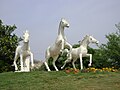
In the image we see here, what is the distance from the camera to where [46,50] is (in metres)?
14.0

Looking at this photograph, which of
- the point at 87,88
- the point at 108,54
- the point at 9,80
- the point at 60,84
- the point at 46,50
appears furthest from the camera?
the point at 108,54

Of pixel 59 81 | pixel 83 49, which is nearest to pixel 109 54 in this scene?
pixel 83 49

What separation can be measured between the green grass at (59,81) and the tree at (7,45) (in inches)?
333

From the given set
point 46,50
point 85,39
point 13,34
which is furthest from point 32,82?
point 13,34

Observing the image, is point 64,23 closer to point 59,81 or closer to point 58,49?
point 58,49

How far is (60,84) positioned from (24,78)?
1897mm

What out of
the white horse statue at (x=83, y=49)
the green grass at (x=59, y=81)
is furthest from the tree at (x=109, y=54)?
the green grass at (x=59, y=81)

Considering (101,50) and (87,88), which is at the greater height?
(101,50)

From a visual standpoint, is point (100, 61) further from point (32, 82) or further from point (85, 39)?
point (32, 82)

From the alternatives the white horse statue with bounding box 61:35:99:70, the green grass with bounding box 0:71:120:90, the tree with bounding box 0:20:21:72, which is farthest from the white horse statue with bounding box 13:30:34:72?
the tree with bounding box 0:20:21:72

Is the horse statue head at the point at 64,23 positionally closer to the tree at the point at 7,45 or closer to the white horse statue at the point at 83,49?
the white horse statue at the point at 83,49

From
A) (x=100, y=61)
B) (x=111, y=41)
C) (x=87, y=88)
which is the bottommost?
(x=87, y=88)

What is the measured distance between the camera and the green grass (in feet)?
31.3

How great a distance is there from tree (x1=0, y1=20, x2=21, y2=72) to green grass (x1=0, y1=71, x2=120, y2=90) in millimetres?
8451
